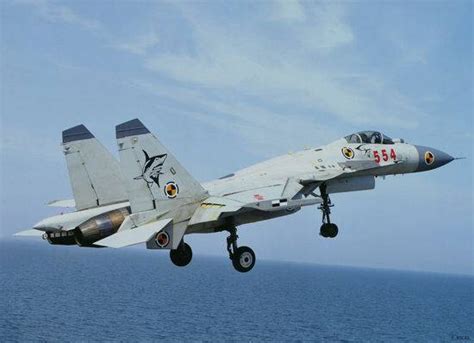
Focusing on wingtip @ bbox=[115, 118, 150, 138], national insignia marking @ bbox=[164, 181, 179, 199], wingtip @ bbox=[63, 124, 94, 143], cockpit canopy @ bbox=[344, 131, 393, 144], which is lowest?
national insignia marking @ bbox=[164, 181, 179, 199]

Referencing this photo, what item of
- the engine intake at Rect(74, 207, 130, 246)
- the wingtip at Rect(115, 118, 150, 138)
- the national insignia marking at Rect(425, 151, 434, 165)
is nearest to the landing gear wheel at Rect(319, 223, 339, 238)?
the national insignia marking at Rect(425, 151, 434, 165)

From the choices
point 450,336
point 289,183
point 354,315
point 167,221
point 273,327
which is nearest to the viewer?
point 167,221

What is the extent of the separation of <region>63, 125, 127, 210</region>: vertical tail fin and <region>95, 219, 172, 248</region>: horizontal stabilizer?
393cm

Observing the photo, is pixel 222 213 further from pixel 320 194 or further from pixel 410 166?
pixel 410 166

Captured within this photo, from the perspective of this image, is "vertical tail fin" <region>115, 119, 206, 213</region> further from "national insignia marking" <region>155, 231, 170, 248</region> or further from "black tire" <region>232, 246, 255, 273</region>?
"black tire" <region>232, 246, 255, 273</region>

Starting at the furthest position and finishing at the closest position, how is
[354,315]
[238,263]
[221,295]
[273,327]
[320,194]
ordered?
[221,295] < [354,315] < [273,327] < [320,194] < [238,263]

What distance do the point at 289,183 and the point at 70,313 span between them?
299 ft

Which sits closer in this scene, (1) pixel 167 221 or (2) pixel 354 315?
(1) pixel 167 221

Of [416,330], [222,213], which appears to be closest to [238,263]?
[222,213]

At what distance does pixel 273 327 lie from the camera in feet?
323

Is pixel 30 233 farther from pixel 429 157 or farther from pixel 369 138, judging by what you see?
pixel 429 157

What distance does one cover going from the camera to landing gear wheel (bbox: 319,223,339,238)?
20.4 metres

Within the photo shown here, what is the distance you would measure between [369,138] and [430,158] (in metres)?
2.91

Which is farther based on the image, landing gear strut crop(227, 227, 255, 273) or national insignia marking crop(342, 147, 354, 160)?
national insignia marking crop(342, 147, 354, 160)
